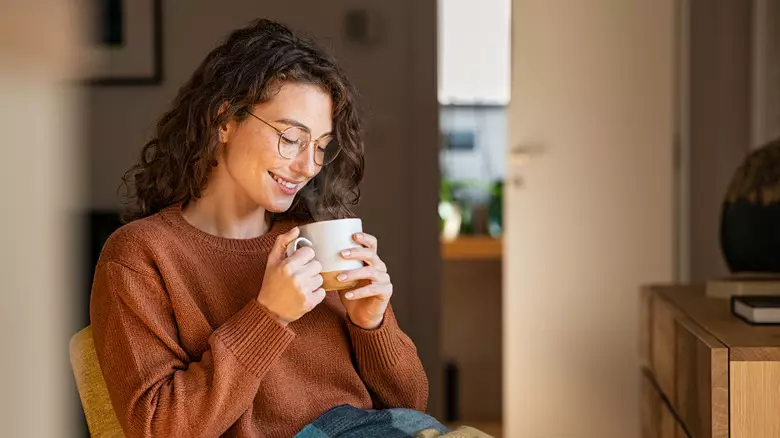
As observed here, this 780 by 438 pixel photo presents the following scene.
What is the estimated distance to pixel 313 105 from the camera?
4.40 ft

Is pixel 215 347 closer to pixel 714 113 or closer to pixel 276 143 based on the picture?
pixel 276 143

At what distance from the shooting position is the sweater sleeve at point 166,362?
45.9 inches

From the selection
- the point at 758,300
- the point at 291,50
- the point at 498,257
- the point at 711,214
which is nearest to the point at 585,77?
the point at 711,214

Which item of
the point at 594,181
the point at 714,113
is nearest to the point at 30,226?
the point at 594,181

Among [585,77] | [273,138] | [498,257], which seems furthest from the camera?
[498,257]

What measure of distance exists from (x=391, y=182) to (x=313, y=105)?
54.3 inches

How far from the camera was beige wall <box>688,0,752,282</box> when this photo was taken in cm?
312

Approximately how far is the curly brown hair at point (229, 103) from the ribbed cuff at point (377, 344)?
0.24 metres

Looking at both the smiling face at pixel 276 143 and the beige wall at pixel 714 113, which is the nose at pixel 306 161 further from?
the beige wall at pixel 714 113

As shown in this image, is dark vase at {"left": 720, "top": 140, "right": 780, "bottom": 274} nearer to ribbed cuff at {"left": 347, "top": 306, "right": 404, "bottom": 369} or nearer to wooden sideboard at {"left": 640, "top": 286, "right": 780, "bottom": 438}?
wooden sideboard at {"left": 640, "top": 286, "right": 780, "bottom": 438}

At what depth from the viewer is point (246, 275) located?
1355 mm

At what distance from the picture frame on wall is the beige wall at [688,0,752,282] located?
5.47 feet

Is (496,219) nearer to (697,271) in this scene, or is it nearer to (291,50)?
(697,271)

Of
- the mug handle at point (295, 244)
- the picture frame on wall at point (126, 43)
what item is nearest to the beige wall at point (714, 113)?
the picture frame on wall at point (126, 43)
